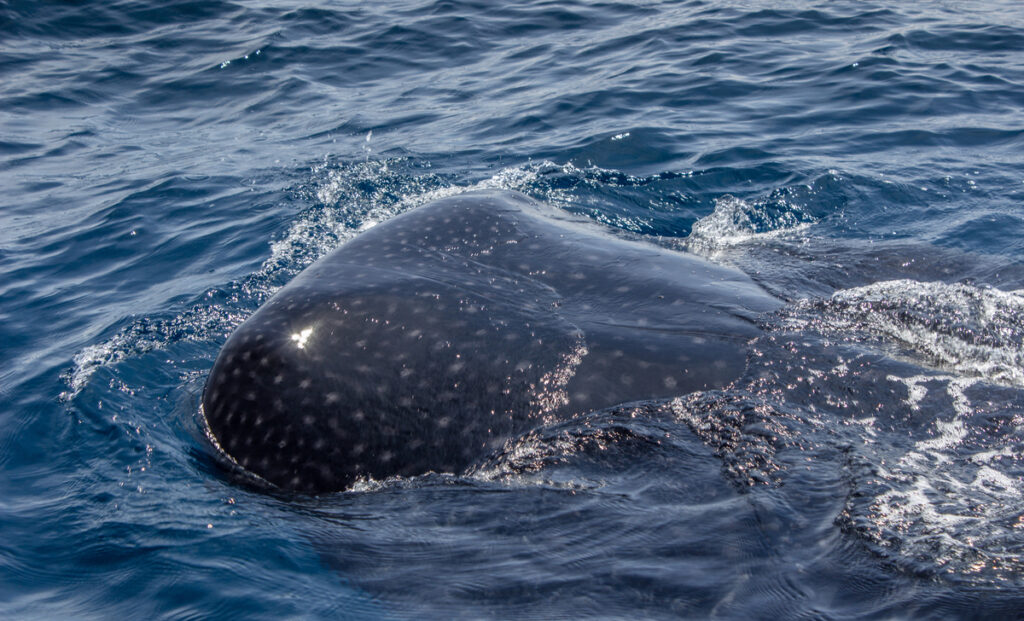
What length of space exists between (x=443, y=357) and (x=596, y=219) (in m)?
3.63

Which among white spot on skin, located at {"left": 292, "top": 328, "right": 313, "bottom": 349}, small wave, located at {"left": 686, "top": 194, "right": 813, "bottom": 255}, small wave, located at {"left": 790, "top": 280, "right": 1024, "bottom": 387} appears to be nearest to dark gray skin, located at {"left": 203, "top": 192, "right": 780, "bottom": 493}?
white spot on skin, located at {"left": 292, "top": 328, "right": 313, "bottom": 349}

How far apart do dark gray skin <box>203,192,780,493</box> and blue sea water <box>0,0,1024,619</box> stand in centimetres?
16

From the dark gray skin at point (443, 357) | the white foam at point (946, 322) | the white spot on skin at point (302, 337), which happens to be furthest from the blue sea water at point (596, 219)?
the white spot on skin at point (302, 337)

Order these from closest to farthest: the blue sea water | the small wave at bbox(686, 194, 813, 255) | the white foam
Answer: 1. the blue sea water
2. the white foam
3. the small wave at bbox(686, 194, 813, 255)

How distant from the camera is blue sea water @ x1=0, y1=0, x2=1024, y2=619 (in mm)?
3785

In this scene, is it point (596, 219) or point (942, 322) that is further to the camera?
point (596, 219)

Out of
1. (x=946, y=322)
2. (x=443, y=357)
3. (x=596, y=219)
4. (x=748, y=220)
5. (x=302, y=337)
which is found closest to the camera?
(x=443, y=357)

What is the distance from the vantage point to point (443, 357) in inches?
180

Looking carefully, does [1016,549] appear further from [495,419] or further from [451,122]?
[451,122]

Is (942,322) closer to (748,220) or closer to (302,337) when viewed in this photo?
(302,337)

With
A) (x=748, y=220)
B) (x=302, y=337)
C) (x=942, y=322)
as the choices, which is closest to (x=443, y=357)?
(x=302, y=337)

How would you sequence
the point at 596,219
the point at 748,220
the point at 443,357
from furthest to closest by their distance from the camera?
the point at 748,220, the point at 596,219, the point at 443,357

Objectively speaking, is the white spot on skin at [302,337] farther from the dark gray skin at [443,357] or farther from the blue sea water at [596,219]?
the blue sea water at [596,219]

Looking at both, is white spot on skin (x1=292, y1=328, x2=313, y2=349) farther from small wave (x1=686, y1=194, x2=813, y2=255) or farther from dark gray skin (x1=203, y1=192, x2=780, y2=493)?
small wave (x1=686, y1=194, x2=813, y2=255)
